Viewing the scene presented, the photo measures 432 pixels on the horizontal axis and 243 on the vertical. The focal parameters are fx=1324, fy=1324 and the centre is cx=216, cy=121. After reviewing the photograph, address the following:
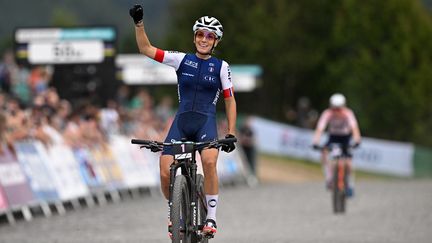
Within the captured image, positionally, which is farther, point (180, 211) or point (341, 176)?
point (341, 176)

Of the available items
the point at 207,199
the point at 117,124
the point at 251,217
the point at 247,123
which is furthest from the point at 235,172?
the point at 207,199

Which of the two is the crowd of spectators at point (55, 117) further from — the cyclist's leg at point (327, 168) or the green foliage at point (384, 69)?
the green foliage at point (384, 69)

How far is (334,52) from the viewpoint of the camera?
266ft

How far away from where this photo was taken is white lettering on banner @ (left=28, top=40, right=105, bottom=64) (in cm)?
2950

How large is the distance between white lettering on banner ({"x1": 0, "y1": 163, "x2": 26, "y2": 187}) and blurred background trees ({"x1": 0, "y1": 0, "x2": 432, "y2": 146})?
161 feet

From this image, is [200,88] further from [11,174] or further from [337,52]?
[337,52]

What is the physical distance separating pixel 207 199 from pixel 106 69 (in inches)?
674

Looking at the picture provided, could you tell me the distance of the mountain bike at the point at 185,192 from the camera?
1162 centimetres

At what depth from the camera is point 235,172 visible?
3622 cm

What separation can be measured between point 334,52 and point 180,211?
69.9 meters

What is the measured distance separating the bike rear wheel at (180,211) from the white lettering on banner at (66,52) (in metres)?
17.8

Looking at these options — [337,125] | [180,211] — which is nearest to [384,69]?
[337,125]

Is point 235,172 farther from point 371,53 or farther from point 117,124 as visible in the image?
point 371,53

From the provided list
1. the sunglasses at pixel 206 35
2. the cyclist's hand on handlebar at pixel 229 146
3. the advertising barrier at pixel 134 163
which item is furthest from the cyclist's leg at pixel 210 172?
the advertising barrier at pixel 134 163
